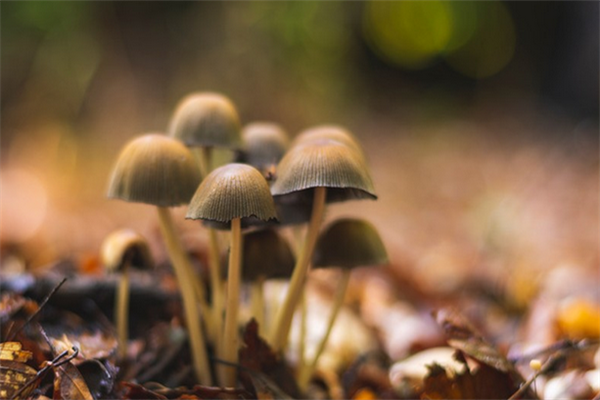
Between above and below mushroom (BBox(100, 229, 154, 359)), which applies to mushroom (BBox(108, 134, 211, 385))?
above

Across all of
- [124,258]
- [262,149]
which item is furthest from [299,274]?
[124,258]

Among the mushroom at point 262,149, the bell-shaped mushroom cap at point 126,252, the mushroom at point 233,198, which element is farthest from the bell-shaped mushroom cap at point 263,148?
the bell-shaped mushroom cap at point 126,252

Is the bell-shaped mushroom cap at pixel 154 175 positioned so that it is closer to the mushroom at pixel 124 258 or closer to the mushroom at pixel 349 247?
the mushroom at pixel 124 258

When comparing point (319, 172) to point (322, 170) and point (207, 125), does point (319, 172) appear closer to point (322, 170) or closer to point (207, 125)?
point (322, 170)

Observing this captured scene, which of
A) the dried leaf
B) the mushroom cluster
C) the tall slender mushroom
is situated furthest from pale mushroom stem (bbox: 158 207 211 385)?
the dried leaf

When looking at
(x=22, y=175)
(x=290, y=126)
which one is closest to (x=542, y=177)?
(x=290, y=126)

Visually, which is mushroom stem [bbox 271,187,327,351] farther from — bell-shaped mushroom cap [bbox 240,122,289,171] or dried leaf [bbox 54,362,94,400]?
dried leaf [bbox 54,362,94,400]

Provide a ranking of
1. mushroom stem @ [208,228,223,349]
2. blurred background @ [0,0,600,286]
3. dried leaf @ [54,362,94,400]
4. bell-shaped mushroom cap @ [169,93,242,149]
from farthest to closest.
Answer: blurred background @ [0,0,600,286]
mushroom stem @ [208,228,223,349]
bell-shaped mushroom cap @ [169,93,242,149]
dried leaf @ [54,362,94,400]

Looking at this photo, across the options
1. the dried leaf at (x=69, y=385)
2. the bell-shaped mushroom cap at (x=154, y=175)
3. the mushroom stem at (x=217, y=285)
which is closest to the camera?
the dried leaf at (x=69, y=385)
